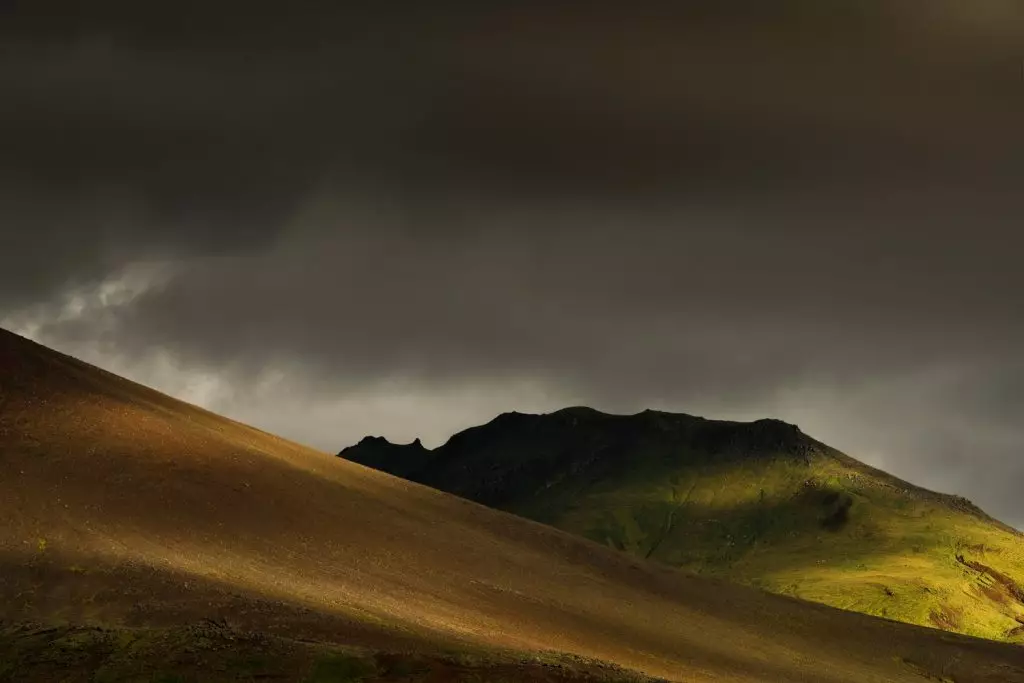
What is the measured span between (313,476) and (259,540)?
85.5 ft

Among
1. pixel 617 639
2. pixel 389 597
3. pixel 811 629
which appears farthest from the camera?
pixel 811 629

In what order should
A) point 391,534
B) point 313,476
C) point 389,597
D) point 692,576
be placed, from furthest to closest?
point 692,576 < point 313,476 < point 391,534 < point 389,597

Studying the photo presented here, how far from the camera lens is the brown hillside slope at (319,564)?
64062 mm

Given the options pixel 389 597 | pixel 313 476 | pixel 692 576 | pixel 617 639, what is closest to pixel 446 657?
pixel 389 597

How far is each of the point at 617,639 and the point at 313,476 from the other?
35524mm

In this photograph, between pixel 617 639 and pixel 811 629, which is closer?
pixel 617 639

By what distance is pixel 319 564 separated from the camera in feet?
285

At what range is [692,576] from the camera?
139m

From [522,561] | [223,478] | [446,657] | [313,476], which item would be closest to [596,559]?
[522,561]

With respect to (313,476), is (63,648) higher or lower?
lower

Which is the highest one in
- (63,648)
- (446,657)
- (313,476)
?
(313,476)

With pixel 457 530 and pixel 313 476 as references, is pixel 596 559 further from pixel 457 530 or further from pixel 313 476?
pixel 313 476

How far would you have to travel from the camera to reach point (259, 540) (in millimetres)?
87375

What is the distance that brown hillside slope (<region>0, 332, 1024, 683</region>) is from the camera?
64062 millimetres
